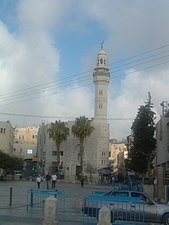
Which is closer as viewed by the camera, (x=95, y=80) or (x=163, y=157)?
(x=163, y=157)

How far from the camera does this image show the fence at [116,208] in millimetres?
15148

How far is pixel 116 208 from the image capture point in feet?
50.3

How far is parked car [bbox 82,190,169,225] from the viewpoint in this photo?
598 inches

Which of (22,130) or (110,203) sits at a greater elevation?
(22,130)

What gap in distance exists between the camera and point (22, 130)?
150 metres

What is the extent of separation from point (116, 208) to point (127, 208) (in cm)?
40

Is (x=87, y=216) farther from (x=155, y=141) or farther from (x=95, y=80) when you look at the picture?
(x=95, y=80)

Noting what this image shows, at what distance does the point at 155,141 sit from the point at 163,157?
26.6 feet

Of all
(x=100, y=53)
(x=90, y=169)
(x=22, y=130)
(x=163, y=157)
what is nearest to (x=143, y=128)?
(x=163, y=157)

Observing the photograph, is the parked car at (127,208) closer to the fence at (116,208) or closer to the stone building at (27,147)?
the fence at (116,208)

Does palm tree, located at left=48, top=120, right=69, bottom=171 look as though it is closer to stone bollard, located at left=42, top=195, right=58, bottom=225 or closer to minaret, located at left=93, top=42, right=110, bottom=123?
minaret, located at left=93, top=42, right=110, bottom=123

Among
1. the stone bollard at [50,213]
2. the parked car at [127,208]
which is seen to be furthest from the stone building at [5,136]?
the stone bollard at [50,213]

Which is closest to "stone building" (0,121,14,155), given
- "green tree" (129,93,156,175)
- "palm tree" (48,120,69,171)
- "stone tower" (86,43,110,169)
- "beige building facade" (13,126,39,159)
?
"beige building facade" (13,126,39,159)

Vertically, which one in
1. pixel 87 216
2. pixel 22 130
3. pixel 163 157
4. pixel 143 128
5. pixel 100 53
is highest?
pixel 100 53
